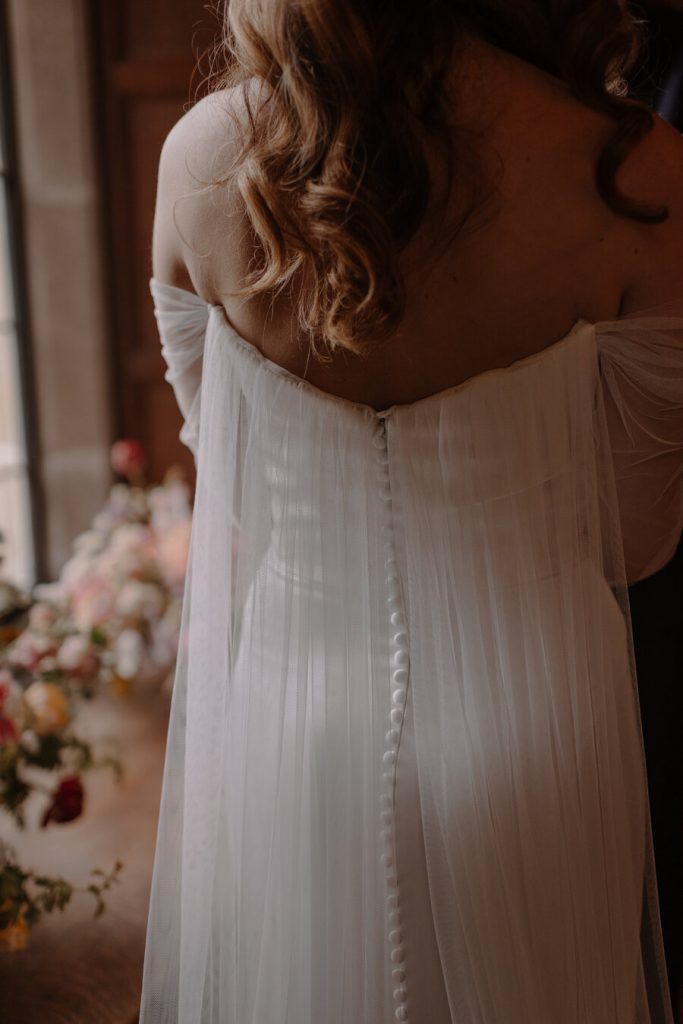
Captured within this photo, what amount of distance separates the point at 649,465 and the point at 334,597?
35 cm

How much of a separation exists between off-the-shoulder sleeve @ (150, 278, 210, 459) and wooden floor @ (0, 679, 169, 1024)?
672 millimetres

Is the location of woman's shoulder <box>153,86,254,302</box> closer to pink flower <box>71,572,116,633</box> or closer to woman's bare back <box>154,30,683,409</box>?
woman's bare back <box>154,30,683,409</box>

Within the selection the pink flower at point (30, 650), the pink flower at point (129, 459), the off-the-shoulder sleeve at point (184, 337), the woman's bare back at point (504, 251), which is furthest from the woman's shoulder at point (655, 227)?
the pink flower at point (129, 459)

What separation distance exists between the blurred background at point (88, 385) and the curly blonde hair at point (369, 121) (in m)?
0.86

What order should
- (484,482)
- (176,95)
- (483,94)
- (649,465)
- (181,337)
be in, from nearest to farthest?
1. (483,94)
2. (484,482)
3. (649,465)
4. (181,337)
5. (176,95)

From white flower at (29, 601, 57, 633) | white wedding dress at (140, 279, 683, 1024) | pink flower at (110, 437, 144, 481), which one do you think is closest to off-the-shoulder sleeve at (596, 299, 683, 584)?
white wedding dress at (140, 279, 683, 1024)

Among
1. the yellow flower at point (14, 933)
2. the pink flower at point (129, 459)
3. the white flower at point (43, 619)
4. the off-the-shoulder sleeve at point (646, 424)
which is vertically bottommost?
the yellow flower at point (14, 933)

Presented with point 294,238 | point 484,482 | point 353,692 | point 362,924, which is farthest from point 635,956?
point 294,238

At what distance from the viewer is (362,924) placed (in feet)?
2.81

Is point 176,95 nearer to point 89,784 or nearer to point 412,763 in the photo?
point 89,784

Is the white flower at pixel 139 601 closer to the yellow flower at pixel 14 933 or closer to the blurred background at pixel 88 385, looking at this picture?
the blurred background at pixel 88 385

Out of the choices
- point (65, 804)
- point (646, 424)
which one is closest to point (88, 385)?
point (65, 804)

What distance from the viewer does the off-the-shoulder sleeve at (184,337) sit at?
99 cm

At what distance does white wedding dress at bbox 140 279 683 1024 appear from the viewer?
0.82 m
